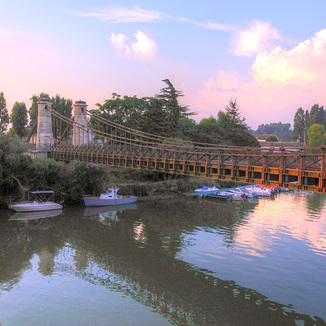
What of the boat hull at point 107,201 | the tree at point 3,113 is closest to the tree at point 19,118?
the tree at point 3,113

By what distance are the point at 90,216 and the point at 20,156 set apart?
10.6 meters

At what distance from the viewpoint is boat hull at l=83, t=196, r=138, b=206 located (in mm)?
39953

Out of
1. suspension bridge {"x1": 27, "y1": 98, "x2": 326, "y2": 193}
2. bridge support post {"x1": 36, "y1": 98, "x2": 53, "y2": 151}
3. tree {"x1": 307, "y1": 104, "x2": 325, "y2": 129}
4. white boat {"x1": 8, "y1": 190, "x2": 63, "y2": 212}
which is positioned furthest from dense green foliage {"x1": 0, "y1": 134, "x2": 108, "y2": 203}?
tree {"x1": 307, "y1": 104, "x2": 325, "y2": 129}

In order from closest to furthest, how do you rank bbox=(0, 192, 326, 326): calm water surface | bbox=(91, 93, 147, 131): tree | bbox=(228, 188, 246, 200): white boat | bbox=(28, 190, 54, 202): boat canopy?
bbox=(0, 192, 326, 326): calm water surface
bbox=(28, 190, 54, 202): boat canopy
bbox=(228, 188, 246, 200): white boat
bbox=(91, 93, 147, 131): tree

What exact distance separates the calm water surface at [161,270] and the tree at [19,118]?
5587cm

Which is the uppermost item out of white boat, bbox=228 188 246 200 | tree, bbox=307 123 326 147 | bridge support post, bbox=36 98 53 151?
tree, bbox=307 123 326 147

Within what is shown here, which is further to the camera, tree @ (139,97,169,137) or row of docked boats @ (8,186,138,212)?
tree @ (139,97,169,137)

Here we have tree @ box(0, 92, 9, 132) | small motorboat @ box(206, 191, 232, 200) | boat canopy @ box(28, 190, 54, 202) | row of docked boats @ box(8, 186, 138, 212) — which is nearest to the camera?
row of docked boats @ box(8, 186, 138, 212)

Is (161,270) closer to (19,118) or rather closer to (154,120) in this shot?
(154,120)

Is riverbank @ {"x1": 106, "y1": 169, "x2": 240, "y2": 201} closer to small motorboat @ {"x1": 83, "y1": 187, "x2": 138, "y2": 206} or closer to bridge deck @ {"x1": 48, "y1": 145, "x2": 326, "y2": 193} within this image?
small motorboat @ {"x1": 83, "y1": 187, "x2": 138, "y2": 206}

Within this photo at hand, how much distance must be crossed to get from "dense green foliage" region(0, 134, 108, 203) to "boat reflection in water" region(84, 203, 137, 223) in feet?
10.8

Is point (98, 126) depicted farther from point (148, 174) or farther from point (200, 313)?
point (200, 313)

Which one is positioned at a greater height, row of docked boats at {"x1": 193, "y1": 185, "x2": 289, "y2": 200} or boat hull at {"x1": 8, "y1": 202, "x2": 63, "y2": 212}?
row of docked boats at {"x1": 193, "y1": 185, "x2": 289, "y2": 200}

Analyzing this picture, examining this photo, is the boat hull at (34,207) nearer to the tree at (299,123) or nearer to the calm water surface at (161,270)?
the calm water surface at (161,270)
